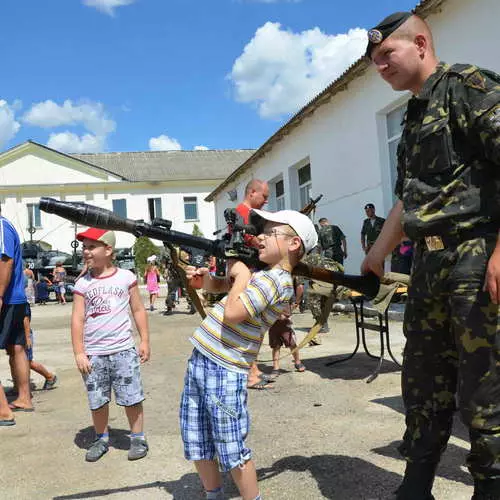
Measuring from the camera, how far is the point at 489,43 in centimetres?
798

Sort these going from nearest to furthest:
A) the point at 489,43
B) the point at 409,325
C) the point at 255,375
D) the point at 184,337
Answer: the point at 409,325 → the point at 255,375 → the point at 489,43 → the point at 184,337

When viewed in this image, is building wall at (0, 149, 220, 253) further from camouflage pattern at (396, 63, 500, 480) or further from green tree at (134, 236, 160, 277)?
camouflage pattern at (396, 63, 500, 480)

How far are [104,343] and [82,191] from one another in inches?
1500

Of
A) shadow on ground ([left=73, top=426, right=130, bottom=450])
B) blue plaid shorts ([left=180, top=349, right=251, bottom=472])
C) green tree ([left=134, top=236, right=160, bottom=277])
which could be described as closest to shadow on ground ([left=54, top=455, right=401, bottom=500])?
blue plaid shorts ([left=180, top=349, right=251, bottom=472])

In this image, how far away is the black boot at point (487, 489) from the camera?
212 centimetres

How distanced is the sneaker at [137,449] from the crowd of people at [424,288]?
1.11 m

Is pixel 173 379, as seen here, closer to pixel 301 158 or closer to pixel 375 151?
pixel 375 151

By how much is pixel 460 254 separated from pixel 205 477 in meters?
1.58

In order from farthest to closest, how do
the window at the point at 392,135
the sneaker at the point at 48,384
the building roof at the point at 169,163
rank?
the building roof at the point at 169,163 → the window at the point at 392,135 → the sneaker at the point at 48,384

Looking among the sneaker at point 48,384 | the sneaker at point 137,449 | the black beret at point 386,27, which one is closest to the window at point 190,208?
the sneaker at point 48,384

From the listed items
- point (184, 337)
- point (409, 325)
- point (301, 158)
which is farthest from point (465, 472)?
point (301, 158)

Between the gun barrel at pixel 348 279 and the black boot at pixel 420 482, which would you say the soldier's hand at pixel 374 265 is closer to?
the gun barrel at pixel 348 279

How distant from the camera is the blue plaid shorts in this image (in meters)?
2.49

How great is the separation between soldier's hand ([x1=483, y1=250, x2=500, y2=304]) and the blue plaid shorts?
3.87ft
